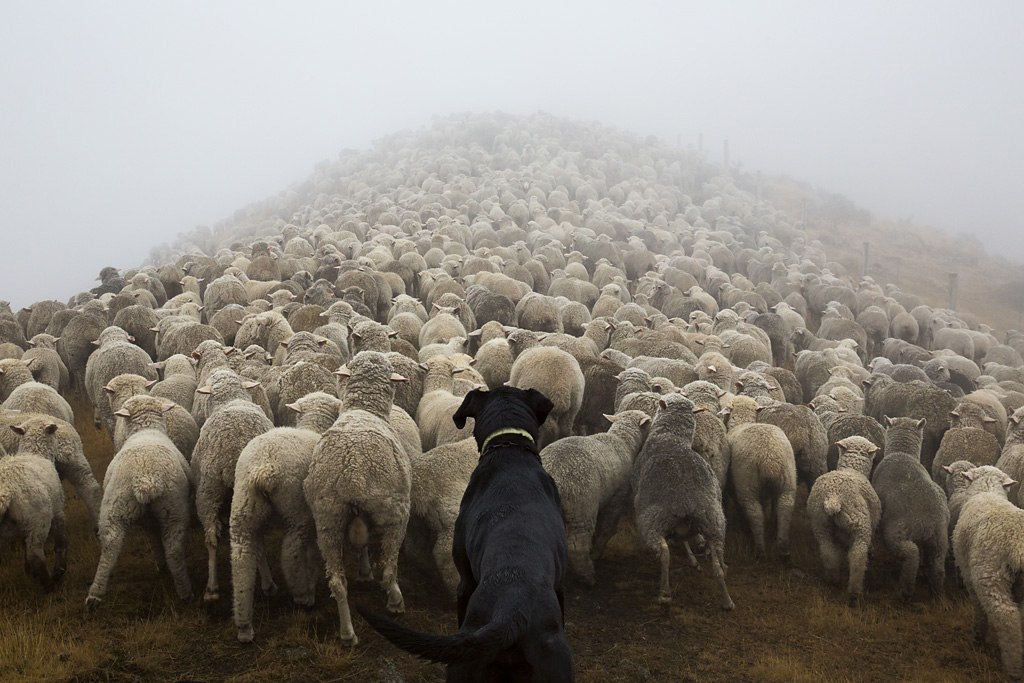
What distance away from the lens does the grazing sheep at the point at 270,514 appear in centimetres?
575

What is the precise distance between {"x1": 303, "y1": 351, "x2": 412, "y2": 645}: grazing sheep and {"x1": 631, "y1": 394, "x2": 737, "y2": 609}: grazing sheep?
8.47ft

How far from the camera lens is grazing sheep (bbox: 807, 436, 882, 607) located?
722 centimetres

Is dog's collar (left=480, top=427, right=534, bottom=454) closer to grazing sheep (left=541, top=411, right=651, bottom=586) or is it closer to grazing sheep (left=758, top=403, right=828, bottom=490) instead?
grazing sheep (left=541, top=411, right=651, bottom=586)

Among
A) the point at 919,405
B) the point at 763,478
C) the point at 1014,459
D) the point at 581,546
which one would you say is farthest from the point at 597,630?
the point at 919,405

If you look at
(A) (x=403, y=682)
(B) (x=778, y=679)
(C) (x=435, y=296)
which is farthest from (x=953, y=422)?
(C) (x=435, y=296)

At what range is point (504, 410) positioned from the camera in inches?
173

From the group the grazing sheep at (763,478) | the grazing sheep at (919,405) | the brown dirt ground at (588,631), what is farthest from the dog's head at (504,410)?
the grazing sheep at (919,405)

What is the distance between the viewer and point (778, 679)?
5.99 m

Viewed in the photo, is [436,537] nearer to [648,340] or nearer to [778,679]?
[778,679]

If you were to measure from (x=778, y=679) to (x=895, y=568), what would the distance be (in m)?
2.95

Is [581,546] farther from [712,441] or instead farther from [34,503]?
[34,503]

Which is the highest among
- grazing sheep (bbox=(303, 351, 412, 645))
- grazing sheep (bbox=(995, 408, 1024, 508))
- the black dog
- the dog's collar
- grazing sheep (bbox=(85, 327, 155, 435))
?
the dog's collar

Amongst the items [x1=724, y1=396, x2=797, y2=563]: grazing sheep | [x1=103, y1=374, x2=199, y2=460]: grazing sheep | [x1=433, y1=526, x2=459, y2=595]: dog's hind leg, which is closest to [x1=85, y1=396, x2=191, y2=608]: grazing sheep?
[x1=103, y1=374, x2=199, y2=460]: grazing sheep

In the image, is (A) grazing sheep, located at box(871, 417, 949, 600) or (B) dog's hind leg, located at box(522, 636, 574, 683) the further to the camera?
(A) grazing sheep, located at box(871, 417, 949, 600)
